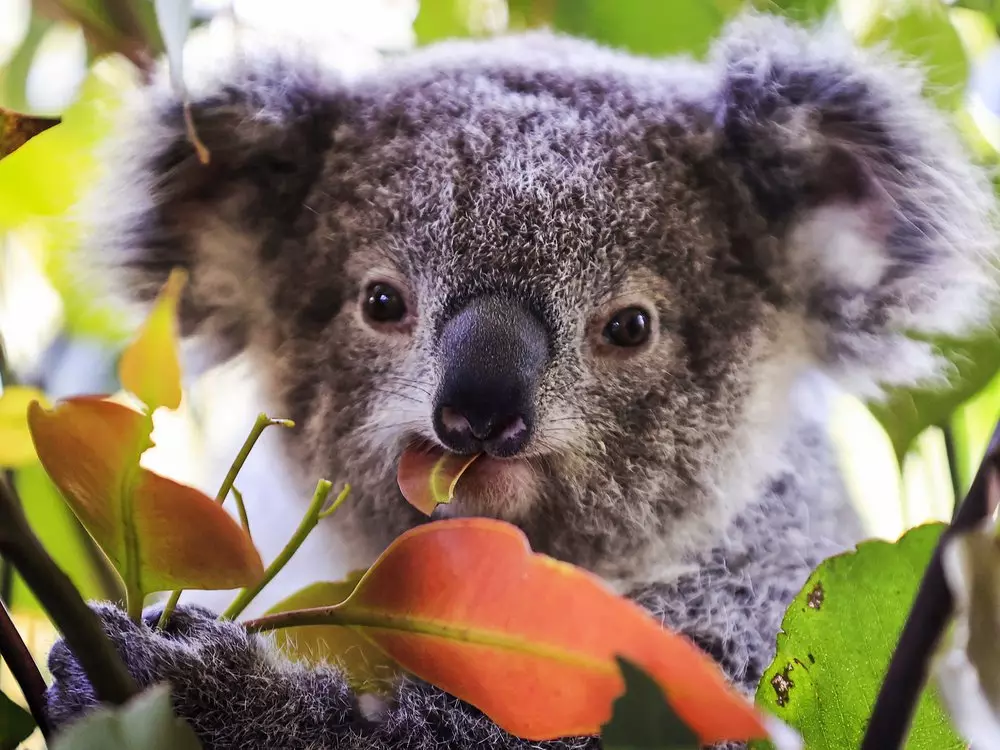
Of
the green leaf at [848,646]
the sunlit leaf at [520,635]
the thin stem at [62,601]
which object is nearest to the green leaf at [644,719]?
the sunlit leaf at [520,635]

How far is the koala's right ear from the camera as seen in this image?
915 millimetres

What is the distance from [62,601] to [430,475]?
0.34m

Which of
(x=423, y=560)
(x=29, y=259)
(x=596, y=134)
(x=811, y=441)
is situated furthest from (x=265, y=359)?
(x=811, y=441)

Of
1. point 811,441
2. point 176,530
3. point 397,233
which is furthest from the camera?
point 811,441

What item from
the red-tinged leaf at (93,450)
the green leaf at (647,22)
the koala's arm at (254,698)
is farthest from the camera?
the green leaf at (647,22)

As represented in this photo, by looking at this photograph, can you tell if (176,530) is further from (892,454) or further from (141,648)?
(892,454)

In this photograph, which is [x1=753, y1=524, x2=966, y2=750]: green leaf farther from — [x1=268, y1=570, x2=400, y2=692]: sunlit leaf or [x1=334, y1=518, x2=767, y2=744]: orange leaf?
[x1=268, y1=570, x2=400, y2=692]: sunlit leaf

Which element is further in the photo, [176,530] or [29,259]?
[29,259]

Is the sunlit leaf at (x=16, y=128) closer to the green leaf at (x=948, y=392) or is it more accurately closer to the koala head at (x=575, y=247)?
the koala head at (x=575, y=247)

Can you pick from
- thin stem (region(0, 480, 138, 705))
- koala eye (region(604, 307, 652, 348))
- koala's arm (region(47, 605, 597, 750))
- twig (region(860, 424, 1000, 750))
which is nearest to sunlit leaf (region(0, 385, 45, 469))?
koala's arm (region(47, 605, 597, 750))

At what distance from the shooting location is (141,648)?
67 centimetres

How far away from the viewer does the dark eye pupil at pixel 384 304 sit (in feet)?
2.79

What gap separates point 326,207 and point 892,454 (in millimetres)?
658

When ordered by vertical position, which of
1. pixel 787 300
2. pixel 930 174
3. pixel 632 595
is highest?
pixel 930 174
